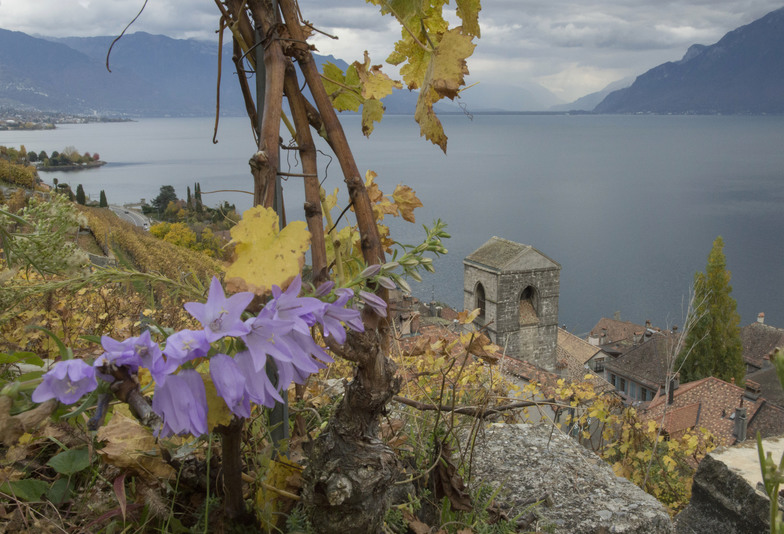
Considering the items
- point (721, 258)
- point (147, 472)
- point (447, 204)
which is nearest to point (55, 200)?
point (147, 472)

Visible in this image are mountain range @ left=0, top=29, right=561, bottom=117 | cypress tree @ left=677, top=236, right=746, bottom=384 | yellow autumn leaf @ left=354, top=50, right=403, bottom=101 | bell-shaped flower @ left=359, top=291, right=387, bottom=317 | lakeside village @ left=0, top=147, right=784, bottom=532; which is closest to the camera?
bell-shaped flower @ left=359, top=291, right=387, bottom=317

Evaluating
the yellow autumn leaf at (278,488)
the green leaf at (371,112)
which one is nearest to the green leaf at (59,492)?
the yellow autumn leaf at (278,488)

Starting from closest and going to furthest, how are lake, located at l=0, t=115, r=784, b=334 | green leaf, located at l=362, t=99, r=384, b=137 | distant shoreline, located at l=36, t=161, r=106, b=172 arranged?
green leaf, located at l=362, t=99, r=384, b=137 < lake, located at l=0, t=115, r=784, b=334 < distant shoreline, located at l=36, t=161, r=106, b=172

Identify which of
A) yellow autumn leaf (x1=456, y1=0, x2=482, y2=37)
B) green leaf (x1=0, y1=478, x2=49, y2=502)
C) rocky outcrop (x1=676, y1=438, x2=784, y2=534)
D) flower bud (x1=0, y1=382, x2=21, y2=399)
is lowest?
rocky outcrop (x1=676, y1=438, x2=784, y2=534)

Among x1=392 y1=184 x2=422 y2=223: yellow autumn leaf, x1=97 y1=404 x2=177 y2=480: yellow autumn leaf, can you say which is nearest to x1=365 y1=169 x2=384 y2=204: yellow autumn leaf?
x1=392 y1=184 x2=422 y2=223: yellow autumn leaf

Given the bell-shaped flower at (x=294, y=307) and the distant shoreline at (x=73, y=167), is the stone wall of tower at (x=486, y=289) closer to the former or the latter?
the bell-shaped flower at (x=294, y=307)

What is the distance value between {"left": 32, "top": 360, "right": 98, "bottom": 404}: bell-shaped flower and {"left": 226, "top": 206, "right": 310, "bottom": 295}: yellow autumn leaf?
0.18m

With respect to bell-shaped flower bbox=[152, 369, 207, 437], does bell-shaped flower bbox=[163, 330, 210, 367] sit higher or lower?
higher

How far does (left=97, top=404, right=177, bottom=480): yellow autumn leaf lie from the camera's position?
3.22 ft

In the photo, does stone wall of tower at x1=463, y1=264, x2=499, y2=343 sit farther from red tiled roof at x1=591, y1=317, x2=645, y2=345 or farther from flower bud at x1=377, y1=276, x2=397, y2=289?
flower bud at x1=377, y1=276, x2=397, y2=289

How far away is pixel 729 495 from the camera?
179 centimetres

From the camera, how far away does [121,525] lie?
0.98 metres

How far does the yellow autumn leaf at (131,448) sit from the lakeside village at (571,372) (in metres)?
0.30

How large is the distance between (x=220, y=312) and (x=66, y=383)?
14 centimetres
